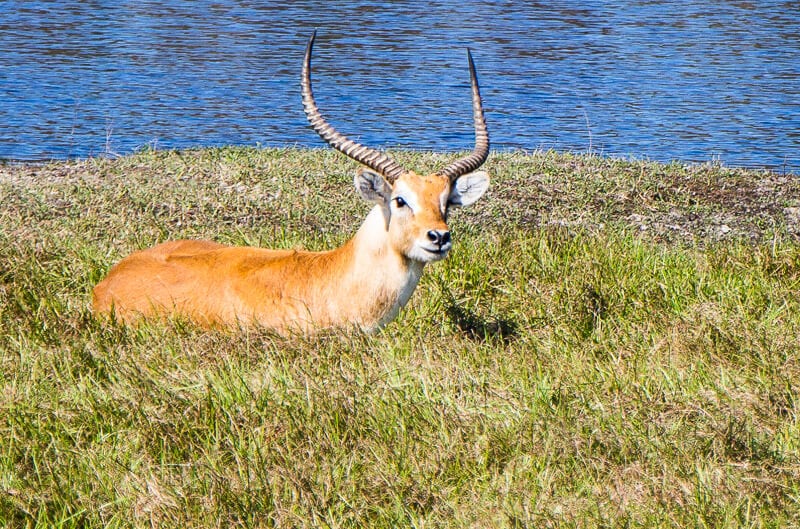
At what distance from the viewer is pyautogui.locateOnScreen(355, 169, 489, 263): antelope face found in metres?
5.40

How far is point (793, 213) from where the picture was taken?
8289mm

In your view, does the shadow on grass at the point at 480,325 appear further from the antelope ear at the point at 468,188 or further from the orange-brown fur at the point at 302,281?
the antelope ear at the point at 468,188

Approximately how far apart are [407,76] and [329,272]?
10281 millimetres

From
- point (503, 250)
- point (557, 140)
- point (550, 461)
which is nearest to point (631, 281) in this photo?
point (503, 250)

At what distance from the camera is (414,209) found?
18.1 ft

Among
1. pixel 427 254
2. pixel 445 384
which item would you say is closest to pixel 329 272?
pixel 427 254

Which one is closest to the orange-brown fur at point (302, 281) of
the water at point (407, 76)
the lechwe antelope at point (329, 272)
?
the lechwe antelope at point (329, 272)

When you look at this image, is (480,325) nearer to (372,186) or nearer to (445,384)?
(372,186)

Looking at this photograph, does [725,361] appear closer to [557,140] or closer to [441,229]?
[441,229]

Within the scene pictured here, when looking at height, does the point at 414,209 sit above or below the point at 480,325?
above

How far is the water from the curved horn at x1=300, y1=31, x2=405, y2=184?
16.3 feet

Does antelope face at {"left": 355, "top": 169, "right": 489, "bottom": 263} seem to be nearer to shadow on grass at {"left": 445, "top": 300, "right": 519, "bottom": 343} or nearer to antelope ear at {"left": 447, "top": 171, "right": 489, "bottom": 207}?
antelope ear at {"left": 447, "top": 171, "right": 489, "bottom": 207}

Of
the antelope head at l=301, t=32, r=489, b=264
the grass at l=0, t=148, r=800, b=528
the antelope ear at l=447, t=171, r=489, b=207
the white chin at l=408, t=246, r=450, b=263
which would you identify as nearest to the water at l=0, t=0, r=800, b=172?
the grass at l=0, t=148, r=800, b=528

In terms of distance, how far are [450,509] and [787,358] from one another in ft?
6.65
